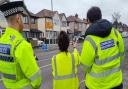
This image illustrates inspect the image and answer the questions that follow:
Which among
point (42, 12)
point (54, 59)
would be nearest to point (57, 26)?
point (42, 12)

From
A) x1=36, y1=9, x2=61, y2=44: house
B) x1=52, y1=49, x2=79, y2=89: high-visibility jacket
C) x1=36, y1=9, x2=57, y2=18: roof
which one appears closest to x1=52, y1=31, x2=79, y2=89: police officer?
x1=52, y1=49, x2=79, y2=89: high-visibility jacket

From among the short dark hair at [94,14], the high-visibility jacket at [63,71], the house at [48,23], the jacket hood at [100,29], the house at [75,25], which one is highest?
the short dark hair at [94,14]

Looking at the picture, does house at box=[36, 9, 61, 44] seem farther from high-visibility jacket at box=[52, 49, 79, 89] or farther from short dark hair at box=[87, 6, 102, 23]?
short dark hair at box=[87, 6, 102, 23]

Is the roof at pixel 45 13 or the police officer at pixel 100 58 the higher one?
the police officer at pixel 100 58

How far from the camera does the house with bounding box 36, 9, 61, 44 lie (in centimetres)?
8619

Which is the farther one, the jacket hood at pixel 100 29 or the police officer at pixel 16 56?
the jacket hood at pixel 100 29

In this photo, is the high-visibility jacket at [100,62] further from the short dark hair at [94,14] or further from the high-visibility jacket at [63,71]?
the high-visibility jacket at [63,71]

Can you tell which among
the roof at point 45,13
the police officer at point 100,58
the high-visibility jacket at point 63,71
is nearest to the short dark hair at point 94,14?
the police officer at point 100,58

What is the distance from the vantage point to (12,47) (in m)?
4.73

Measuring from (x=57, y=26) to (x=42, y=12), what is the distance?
8407mm

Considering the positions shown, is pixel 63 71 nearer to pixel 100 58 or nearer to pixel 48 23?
pixel 100 58

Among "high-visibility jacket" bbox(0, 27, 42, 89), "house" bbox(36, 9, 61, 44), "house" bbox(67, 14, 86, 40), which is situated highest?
"high-visibility jacket" bbox(0, 27, 42, 89)

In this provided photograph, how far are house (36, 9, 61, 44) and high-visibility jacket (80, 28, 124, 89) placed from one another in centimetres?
7721

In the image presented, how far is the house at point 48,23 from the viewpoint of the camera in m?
86.2
